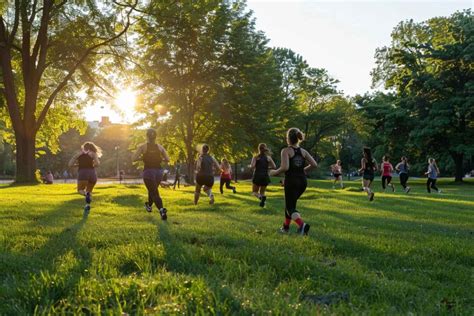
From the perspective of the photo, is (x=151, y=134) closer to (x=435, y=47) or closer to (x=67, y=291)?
(x=67, y=291)

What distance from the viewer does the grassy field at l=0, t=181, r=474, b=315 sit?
139 inches

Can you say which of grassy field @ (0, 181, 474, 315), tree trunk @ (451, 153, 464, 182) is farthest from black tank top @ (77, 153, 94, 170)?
tree trunk @ (451, 153, 464, 182)

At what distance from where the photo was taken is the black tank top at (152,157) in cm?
967

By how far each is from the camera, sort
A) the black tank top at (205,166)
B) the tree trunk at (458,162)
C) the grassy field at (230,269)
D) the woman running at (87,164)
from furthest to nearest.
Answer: the tree trunk at (458,162), the black tank top at (205,166), the woman running at (87,164), the grassy field at (230,269)

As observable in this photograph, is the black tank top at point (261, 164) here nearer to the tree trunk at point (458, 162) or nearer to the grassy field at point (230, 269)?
the grassy field at point (230, 269)

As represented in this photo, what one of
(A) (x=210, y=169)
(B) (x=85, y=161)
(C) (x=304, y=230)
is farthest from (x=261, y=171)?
(C) (x=304, y=230)

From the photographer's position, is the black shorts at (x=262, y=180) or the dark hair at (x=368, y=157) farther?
the dark hair at (x=368, y=157)

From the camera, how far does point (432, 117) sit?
125ft

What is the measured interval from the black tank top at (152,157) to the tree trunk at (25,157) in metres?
19.7

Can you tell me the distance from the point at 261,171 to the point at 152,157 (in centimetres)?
518

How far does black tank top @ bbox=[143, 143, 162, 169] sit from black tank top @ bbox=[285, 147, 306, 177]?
3.30 m

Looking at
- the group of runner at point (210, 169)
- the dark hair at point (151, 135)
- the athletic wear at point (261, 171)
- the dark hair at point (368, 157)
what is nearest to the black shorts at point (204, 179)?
the group of runner at point (210, 169)

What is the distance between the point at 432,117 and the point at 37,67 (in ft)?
103

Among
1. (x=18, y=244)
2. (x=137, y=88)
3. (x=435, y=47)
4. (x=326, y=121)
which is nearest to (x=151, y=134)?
(x=18, y=244)
